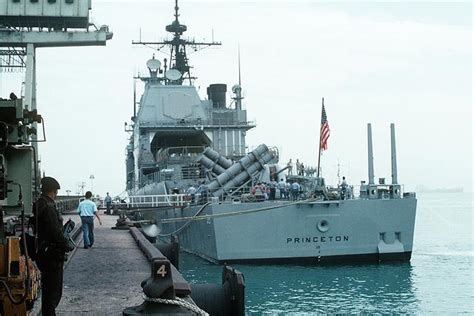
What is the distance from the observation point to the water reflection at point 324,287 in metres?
16.6

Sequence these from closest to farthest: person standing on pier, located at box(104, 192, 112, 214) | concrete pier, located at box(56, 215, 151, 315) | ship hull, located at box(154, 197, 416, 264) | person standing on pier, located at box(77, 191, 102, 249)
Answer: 1. concrete pier, located at box(56, 215, 151, 315)
2. person standing on pier, located at box(77, 191, 102, 249)
3. ship hull, located at box(154, 197, 416, 264)
4. person standing on pier, located at box(104, 192, 112, 214)

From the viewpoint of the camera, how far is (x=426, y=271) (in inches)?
928

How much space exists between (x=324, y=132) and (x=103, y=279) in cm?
1652

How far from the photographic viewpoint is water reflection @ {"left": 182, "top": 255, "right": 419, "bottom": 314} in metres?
16.6

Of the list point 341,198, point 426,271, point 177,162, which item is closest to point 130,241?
point 341,198

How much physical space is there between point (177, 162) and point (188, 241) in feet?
16.9

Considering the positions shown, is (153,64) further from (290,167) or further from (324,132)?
(324,132)

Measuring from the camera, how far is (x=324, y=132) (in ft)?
83.1

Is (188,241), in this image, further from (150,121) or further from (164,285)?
(164,285)

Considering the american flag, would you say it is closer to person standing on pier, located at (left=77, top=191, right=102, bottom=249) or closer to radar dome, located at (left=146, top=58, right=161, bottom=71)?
person standing on pier, located at (left=77, top=191, right=102, bottom=249)

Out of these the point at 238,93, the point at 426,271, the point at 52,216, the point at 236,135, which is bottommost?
the point at 426,271

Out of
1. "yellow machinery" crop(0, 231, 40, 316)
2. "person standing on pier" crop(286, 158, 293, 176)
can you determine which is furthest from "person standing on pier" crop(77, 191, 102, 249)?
"person standing on pier" crop(286, 158, 293, 176)

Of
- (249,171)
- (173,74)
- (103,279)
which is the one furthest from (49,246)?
(173,74)

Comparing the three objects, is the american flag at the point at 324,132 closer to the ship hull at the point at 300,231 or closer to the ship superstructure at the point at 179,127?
the ship hull at the point at 300,231
